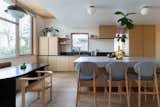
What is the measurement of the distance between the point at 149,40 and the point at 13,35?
5437 mm

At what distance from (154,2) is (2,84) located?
12.6ft

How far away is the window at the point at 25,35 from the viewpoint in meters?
7.04

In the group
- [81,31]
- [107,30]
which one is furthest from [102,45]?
[81,31]

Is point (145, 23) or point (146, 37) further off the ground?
point (145, 23)

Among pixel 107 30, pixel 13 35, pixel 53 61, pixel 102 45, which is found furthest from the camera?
pixel 102 45

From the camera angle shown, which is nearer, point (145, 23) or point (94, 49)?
point (145, 23)

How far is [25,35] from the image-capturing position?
24.7 feet

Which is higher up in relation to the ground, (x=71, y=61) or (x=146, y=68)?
(x=146, y=68)

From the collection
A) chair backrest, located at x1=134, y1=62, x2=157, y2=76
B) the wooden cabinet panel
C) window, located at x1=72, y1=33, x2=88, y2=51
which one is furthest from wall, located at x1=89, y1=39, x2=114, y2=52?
chair backrest, located at x1=134, y1=62, x2=157, y2=76

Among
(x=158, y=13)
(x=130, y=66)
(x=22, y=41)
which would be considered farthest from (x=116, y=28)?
(x=130, y=66)

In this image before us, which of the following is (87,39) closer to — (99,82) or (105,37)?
(105,37)

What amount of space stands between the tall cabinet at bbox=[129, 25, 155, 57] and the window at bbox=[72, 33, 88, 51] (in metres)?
2.14

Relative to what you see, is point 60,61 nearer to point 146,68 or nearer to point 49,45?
point 49,45

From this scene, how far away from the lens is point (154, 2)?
4.71m
